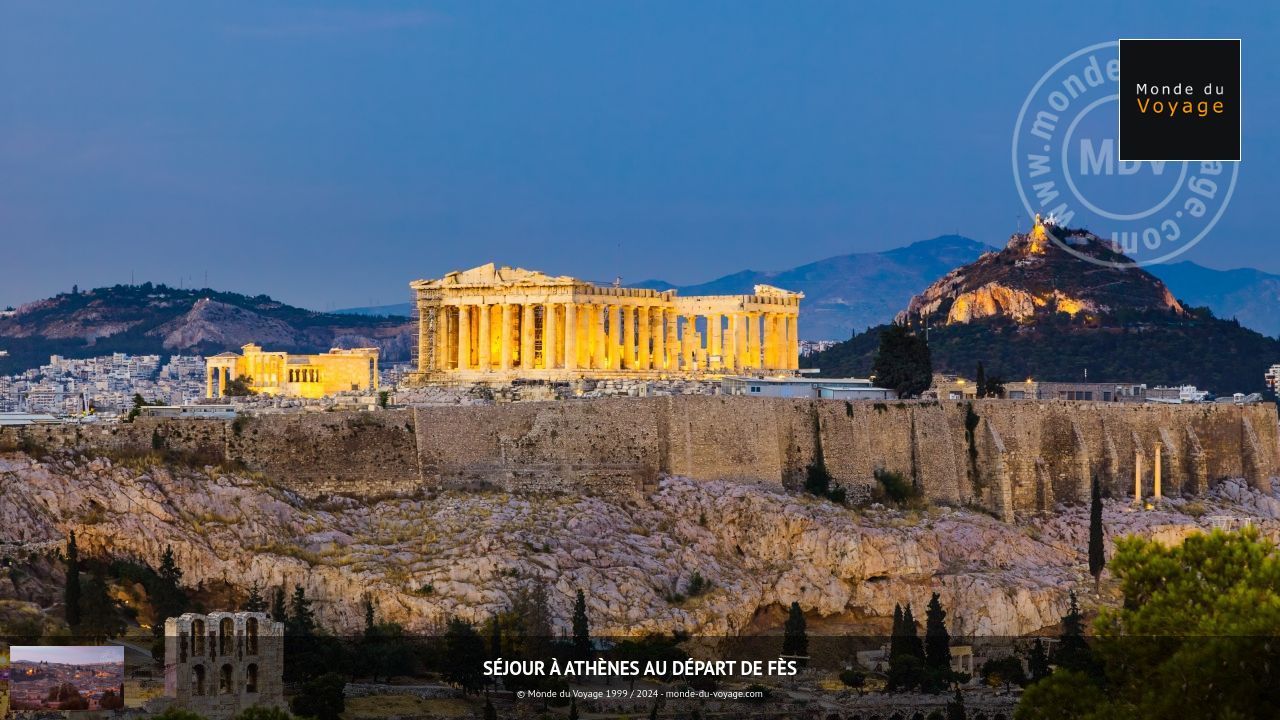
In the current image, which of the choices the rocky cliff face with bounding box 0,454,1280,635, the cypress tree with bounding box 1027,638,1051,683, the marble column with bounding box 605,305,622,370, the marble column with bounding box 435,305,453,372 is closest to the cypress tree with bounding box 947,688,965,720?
the cypress tree with bounding box 1027,638,1051,683

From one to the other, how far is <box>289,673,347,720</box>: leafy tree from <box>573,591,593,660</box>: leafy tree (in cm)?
727

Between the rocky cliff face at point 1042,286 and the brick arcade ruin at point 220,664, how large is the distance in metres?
81.0

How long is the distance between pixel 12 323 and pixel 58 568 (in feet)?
265

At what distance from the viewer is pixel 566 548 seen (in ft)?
199

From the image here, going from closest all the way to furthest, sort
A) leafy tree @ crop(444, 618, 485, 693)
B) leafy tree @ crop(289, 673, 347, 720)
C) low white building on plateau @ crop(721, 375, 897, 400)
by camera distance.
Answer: leafy tree @ crop(289, 673, 347, 720) < leafy tree @ crop(444, 618, 485, 693) < low white building on plateau @ crop(721, 375, 897, 400)

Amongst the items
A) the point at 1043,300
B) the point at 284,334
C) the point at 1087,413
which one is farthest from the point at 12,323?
the point at 1087,413

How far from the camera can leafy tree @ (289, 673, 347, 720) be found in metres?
49.5

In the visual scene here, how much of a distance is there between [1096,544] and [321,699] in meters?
30.1

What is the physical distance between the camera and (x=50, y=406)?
3625 inches

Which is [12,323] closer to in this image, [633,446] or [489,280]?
[489,280]

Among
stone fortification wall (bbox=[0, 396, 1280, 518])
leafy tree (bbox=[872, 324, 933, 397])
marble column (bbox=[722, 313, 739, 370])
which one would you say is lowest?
stone fortification wall (bbox=[0, 396, 1280, 518])

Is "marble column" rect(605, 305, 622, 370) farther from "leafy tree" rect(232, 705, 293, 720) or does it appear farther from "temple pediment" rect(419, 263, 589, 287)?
"leafy tree" rect(232, 705, 293, 720)

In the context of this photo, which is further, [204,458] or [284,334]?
[284,334]

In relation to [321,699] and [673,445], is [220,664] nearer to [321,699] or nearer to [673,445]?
[321,699]
